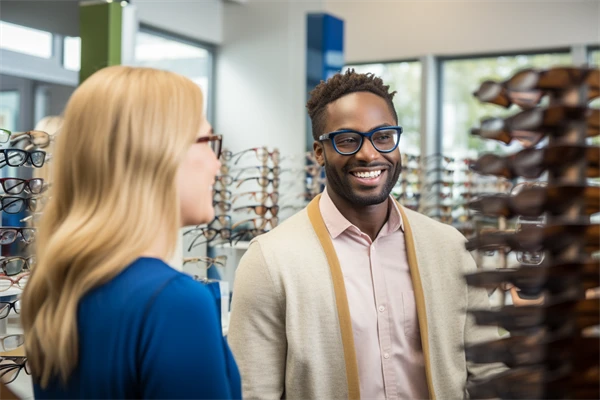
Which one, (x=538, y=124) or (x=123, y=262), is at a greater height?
(x=538, y=124)

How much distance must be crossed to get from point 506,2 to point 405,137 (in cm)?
174

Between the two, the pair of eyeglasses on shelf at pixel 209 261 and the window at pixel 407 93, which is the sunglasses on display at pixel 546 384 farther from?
the window at pixel 407 93

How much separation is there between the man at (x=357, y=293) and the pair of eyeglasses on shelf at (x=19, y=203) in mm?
1618

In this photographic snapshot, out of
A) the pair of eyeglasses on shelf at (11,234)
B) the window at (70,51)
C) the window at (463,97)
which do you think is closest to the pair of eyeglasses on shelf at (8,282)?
the pair of eyeglasses on shelf at (11,234)

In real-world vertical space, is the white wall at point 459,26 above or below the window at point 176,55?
above

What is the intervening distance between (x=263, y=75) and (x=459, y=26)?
6.81 feet

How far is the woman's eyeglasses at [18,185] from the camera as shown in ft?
9.87

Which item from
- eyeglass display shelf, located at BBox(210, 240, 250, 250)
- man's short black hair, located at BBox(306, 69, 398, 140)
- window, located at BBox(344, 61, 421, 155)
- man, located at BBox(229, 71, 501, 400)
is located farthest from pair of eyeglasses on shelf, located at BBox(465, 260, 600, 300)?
window, located at BBox(344, 61, 421, 155)

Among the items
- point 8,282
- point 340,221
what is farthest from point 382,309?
point 8,282

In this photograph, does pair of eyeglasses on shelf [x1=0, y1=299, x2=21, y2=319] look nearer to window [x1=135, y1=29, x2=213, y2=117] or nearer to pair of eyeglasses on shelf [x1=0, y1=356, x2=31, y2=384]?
pair of eyeglasses on shelf [x1=0, y1=356, x2=31, y2=384]

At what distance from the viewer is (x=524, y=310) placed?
0.53 meters

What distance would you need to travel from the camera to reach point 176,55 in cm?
724

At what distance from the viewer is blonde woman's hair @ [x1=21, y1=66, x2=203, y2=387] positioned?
3.19ft

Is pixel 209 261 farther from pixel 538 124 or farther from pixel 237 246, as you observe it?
pixel 538 124
